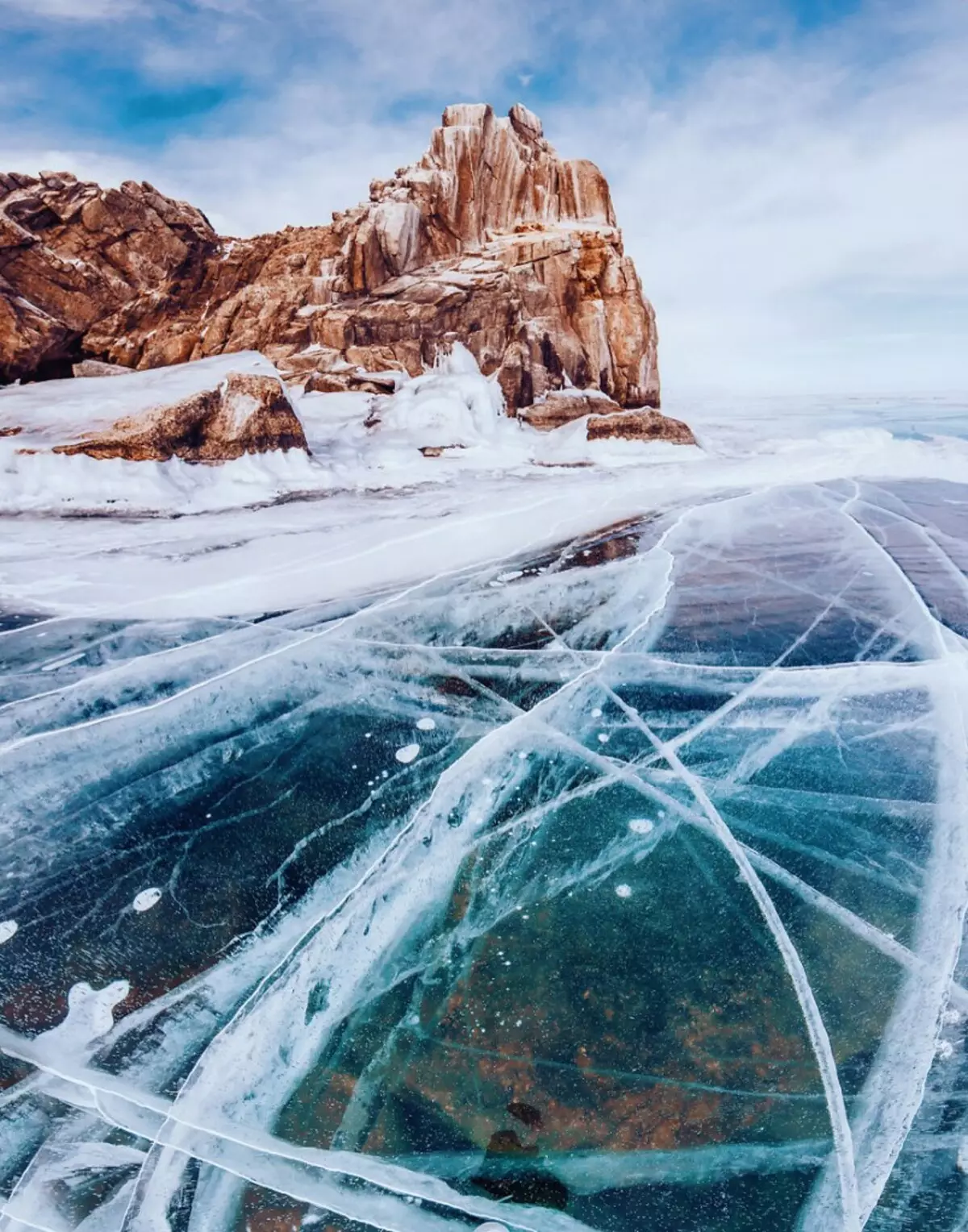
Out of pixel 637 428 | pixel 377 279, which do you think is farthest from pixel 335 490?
pixel 377 279

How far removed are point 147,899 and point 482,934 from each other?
1017mm

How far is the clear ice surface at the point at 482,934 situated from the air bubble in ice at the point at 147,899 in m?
0.01

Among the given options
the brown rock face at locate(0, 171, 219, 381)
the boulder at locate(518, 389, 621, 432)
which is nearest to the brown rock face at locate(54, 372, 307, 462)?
the boulder at locate(518, 389, 621, 432)

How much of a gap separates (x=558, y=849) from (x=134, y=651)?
257 cm

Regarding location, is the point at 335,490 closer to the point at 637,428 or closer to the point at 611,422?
the point at 611,422

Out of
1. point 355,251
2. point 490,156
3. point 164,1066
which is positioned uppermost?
point 490,156

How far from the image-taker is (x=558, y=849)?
2414 mm

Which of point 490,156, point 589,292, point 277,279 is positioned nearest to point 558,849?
point 589,292

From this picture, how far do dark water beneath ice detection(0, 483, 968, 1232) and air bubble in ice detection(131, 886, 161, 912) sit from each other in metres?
0.01

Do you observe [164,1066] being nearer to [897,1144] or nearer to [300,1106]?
[300,1106]

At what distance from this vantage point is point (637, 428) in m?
11.7

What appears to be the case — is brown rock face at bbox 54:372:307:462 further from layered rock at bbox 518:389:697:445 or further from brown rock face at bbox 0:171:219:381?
brown rock face at bbox 0:171:219:381

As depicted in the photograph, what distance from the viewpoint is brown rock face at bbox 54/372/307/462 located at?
24.1 feet

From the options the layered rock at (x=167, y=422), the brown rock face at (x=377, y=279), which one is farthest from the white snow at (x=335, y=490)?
the brown rock face at (x=377, y=279)
